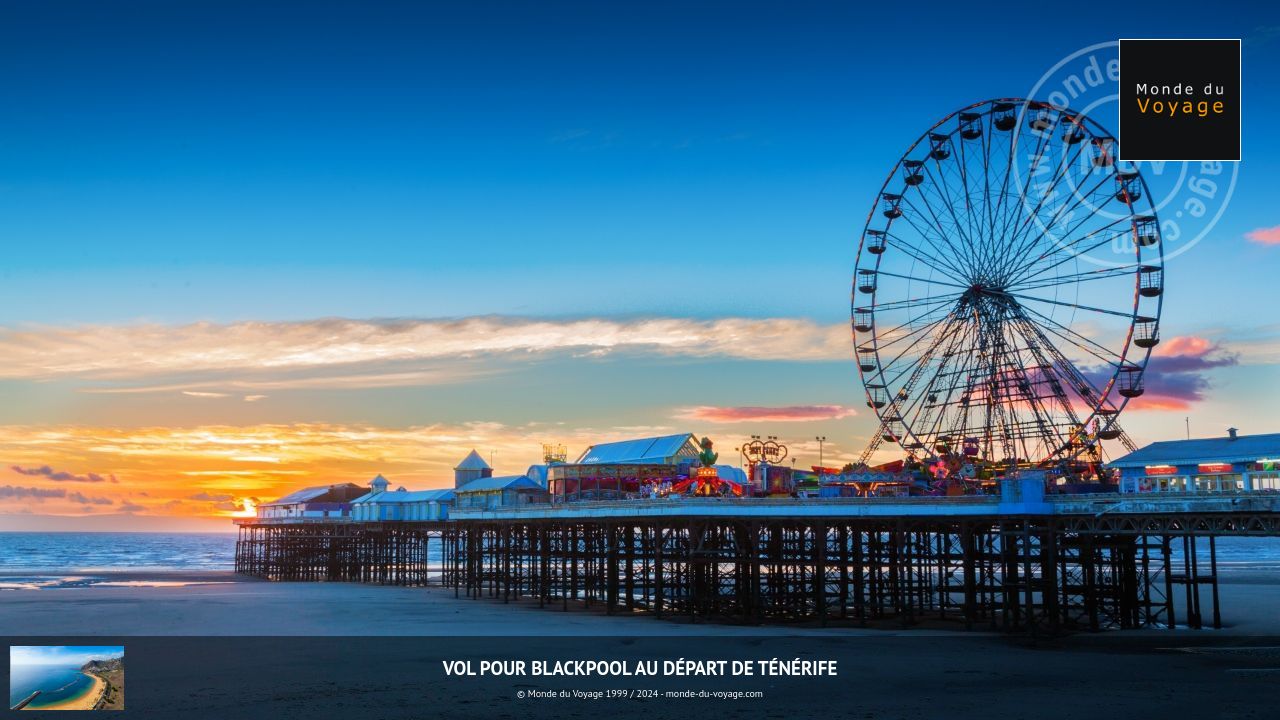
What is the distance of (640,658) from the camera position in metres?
31.8

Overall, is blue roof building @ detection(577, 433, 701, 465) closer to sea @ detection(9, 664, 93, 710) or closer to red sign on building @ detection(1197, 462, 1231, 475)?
red sign on building @ detection(1197, 462, 1231, 475)

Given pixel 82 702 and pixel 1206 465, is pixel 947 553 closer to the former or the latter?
pixel 1206 465

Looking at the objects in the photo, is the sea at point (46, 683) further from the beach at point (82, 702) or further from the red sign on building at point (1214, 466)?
the red sign on building at point (1214, 466)

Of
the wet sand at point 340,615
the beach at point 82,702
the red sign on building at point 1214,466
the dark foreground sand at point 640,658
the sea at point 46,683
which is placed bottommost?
the wet sand at point 340,615

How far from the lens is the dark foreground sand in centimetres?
2425

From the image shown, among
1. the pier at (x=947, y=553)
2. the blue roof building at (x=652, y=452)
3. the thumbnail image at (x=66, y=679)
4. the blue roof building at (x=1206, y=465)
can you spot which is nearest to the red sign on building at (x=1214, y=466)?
the blue roof building at (x=1206, y=465)

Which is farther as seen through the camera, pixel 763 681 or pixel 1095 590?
pixel 1095 590

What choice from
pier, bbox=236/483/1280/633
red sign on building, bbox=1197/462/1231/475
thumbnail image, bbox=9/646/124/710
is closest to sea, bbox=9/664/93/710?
thumbnail image, bbox=9/646/124/710

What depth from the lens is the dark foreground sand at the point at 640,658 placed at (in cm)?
2425

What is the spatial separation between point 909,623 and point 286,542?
212 feet

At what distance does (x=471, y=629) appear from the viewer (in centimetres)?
4109

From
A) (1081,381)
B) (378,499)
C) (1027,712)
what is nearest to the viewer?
(1027,712)

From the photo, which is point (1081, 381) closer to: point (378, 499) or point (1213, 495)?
point (1213, 495)

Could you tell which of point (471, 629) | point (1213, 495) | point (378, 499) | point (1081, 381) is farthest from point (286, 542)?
point (1213, 495)
